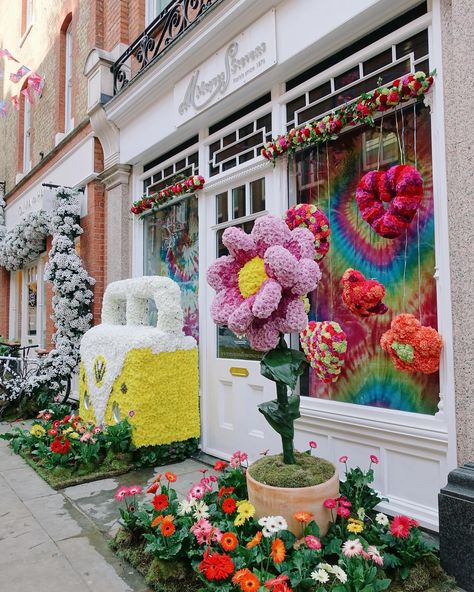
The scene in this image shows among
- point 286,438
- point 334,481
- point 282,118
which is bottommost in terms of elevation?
point 334,481

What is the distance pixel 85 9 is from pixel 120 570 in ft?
27.5

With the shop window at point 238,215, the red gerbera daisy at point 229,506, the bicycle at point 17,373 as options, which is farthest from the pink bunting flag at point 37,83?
the red gerbera daisy at point 229,506

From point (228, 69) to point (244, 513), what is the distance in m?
4.12

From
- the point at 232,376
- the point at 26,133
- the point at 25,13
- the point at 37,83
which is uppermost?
the point at 25,13

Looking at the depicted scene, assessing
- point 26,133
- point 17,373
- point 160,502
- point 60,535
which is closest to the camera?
point 160,502

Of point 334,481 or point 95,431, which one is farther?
point 95,431

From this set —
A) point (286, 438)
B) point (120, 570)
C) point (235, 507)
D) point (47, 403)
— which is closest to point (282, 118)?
point (286, 438)

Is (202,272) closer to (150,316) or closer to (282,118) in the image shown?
(150,316)

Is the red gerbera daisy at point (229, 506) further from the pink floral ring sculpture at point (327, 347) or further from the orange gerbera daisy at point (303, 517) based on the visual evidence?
the pink floral ring sculpture at point (327, 347)

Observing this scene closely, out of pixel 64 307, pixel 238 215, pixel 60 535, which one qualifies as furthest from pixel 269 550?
pixel 64 307

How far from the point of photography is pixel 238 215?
5.05 meters

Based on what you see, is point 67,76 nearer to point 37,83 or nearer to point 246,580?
point 37,83

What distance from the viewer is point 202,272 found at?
5504 mm

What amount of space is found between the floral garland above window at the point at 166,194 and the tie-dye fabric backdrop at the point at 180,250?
0.17 metres
